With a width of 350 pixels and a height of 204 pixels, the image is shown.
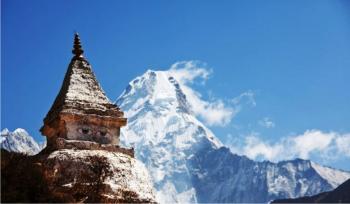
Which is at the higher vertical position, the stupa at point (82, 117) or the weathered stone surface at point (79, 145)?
the stupa at point (82, 117)

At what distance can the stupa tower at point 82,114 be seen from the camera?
30844 mm

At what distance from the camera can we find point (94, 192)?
27.9 metres

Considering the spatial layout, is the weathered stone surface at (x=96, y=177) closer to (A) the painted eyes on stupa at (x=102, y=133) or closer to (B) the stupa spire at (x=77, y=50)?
(A) the painted eyes on stupa at (x=102, y=133)

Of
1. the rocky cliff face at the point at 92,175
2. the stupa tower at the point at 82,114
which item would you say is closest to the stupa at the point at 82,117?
the stupa tower at the point at 82,114

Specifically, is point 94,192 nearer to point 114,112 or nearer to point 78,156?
point 78,156

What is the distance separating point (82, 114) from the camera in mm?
30906

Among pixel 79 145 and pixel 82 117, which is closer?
pixel 79 145

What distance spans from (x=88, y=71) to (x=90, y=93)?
140 cm

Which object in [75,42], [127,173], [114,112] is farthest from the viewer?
[75,42]

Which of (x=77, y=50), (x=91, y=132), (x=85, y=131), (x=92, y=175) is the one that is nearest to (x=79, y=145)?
(x=85, y=131)

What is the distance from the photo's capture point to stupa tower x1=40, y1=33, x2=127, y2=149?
3084 centimetres

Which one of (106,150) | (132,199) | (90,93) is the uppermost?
(90,93)

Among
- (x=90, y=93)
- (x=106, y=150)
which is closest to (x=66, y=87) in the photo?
(x=90, y=93)

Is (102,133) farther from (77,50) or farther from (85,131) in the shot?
(77,50)
